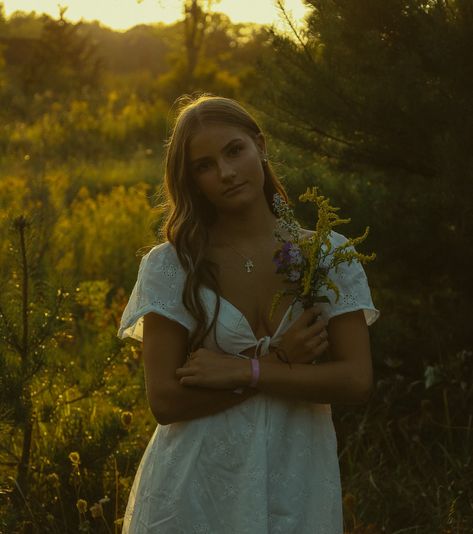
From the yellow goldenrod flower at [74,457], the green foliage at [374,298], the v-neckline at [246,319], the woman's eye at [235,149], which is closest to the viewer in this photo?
the v-neckline at [246,319]

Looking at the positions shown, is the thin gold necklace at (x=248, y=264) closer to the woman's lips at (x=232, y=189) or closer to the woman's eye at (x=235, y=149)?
the woman's lips at (x=232, y=189)

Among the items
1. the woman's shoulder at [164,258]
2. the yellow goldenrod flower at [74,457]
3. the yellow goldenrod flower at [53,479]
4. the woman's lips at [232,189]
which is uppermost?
the woman's lips at [232,189]

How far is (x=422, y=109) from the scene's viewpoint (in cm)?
423

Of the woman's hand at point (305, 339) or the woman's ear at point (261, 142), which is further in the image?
the woman's ear at point (261, 142)

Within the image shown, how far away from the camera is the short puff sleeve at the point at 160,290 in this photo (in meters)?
2.41

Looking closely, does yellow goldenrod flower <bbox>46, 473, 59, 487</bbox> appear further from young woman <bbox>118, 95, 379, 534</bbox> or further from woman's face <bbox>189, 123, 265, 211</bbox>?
woman's face <bbox>189, 123, 265, 211</bbox>

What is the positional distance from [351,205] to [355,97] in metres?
0.54

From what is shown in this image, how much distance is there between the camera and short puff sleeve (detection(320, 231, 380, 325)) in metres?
2.42

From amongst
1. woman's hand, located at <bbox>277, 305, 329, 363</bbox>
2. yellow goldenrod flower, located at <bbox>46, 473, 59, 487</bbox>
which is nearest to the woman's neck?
woman's hand, located at <bbox>277, 305, 329, 363</bbox>

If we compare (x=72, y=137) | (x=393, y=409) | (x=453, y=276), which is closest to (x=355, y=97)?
(x=453, y=276)

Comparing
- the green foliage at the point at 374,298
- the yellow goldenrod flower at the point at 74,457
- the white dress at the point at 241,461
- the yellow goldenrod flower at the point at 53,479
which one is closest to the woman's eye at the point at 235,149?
the white dress at the point at 241,461

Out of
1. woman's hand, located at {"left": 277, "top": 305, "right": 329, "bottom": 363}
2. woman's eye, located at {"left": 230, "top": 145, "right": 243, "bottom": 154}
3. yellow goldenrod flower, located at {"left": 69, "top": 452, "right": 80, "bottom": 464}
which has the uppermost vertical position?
woman's eye, located at {"left": 230, "top": 145, "right": 243, "bottom": 154}

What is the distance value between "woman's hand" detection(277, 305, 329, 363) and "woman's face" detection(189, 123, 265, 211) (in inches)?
14.6

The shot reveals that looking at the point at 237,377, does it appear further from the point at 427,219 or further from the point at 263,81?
the point at 263,81
